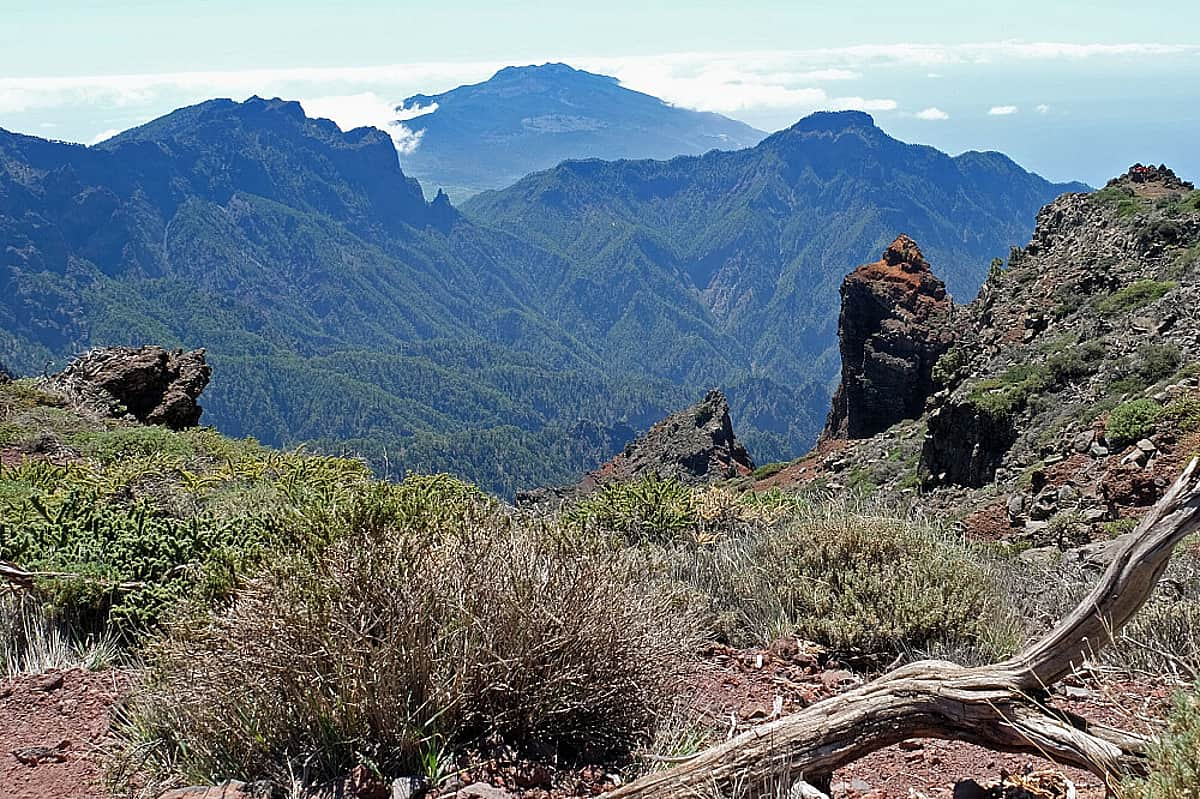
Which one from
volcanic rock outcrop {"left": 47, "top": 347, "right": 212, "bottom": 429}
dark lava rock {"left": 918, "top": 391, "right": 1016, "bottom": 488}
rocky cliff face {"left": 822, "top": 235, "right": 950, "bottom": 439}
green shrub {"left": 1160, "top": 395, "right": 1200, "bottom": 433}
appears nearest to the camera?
green shrub {"left": 1160, "top": 395, "right": 1200, "bottom": 433}

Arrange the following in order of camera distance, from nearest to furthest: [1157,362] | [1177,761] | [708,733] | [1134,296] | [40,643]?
[1177,761] < [708,733] < [40,643] < [1157,362] < [1134,296]

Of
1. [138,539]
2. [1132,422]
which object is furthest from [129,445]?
[1132,422]

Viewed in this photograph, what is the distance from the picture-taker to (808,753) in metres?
3.15

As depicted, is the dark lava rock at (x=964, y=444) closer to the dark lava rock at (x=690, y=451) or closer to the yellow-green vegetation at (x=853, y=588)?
the yellow-green vegetation at (x=853, y=588)

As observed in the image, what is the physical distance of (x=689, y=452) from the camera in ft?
129

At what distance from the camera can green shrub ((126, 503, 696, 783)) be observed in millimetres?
3271

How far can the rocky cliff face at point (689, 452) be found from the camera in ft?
125

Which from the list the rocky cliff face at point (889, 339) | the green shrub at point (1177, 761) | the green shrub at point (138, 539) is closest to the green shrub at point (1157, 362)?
the green shrub at point (138, 539)

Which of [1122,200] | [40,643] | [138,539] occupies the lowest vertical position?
[40,643]

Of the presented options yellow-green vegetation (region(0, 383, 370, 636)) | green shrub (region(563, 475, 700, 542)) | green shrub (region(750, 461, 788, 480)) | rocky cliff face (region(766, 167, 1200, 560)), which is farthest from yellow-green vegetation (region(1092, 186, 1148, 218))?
yellow-green vegetation (region(0, 383, 370, 636))

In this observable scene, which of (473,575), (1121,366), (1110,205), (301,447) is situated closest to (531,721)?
(473,575)

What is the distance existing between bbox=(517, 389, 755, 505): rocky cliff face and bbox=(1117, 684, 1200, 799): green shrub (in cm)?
3308

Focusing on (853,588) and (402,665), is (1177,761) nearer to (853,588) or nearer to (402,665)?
(402,665)

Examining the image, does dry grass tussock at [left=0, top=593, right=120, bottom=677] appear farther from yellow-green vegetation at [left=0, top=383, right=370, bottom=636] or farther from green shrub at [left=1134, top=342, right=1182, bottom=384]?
green shrub at [left=1134, top=342, right=1182, bottom=384]
